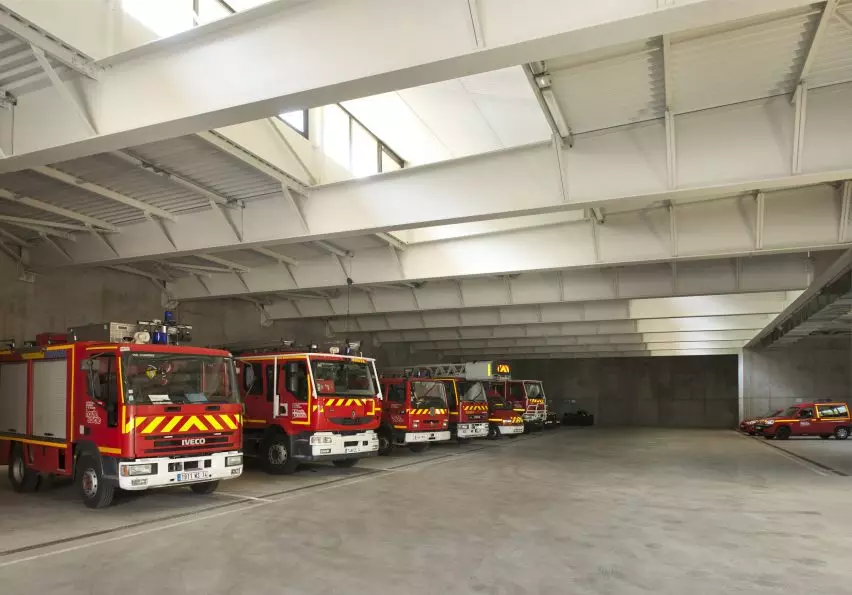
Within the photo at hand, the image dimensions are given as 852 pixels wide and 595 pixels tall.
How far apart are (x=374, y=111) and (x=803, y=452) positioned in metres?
18.6

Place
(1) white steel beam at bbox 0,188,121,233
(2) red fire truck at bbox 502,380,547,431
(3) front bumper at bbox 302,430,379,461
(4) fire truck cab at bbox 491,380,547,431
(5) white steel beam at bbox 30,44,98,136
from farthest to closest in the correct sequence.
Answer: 1. (2) red fire truck at bbox 502,380,547,431
2. (4) fire truck cab at bbox 491,380,547,431
3. (3) front bumper at bbox 302,430,379,461
4. (1) white steel beam at bbox 0,188,121,233
5. (5) white steel beam at bbox 30,44,98,136

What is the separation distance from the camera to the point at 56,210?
42.6ft

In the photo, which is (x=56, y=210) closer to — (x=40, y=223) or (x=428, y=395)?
(x=40, y=223)

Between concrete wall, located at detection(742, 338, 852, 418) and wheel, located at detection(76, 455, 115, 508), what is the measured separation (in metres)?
32.2

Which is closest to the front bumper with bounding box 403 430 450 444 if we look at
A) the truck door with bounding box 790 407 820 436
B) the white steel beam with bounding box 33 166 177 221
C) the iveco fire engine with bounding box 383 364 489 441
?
the iveco fire engine with bounding box 383 364 489 441

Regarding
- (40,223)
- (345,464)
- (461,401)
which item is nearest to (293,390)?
(345,464)

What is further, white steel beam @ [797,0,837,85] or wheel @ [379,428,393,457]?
wheel @ [379,428,393,457]

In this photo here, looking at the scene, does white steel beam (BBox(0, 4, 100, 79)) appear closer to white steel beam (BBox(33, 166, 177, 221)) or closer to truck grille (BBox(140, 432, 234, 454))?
white steel beam (BBox(33, 166, 177, 221))

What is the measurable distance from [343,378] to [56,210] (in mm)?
6830

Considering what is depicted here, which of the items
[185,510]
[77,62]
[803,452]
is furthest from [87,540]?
[803,452]

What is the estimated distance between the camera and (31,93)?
8.64m

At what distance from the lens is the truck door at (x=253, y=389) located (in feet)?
47.9

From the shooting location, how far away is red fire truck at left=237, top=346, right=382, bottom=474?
13656 millimetres

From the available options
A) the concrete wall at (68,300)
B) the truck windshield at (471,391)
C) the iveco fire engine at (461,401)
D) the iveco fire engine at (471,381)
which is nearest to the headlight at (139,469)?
the concrete wall at (68,300)
